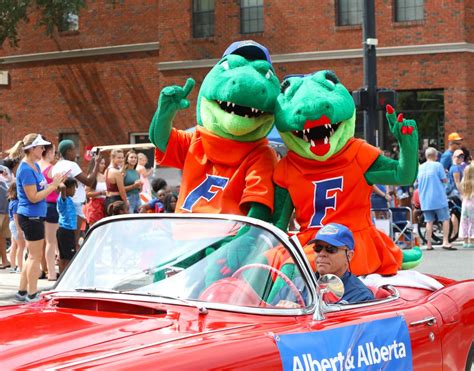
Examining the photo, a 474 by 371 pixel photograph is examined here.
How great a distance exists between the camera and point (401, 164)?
642 cm

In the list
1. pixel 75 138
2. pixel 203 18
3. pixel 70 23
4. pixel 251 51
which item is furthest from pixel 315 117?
pixel 70 23

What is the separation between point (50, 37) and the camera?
32969mm

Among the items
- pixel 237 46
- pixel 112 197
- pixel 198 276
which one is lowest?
pixel 112 197

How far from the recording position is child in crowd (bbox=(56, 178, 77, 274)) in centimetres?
1224

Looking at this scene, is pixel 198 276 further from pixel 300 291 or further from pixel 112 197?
pixel 112 197

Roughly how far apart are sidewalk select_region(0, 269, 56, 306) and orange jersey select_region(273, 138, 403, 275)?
16.7 feet

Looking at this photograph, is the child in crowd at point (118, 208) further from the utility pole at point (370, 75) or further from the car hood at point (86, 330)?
the car hood at point (86, 330)

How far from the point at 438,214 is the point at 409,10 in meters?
10.6

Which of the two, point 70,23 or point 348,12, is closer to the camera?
point 348,12

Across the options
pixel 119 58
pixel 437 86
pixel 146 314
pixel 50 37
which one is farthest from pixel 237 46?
pixel 50 37

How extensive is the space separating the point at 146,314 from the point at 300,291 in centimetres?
77

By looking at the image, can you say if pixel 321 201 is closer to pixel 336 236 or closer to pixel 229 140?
pixel 229 140

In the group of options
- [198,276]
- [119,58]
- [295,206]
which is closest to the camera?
[198,276]

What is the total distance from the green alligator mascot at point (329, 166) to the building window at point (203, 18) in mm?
23157
